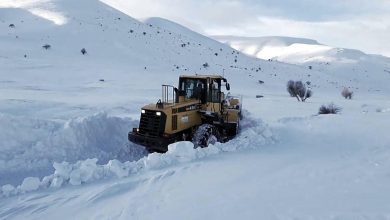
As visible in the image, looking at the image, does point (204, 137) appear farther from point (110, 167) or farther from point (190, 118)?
point (110, 167)

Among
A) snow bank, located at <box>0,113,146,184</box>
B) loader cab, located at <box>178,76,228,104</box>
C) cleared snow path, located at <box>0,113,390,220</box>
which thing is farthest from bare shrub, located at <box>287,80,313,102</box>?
cleared snow path, located at <box>0,113,390,220</box>

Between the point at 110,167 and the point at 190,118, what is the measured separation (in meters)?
3.91

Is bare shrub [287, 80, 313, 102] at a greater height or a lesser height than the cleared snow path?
greater

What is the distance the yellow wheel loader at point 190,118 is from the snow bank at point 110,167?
3.77 feet

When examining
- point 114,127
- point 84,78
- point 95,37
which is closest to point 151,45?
point 95,37

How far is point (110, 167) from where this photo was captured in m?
8.63

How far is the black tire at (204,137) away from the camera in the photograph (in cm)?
1147

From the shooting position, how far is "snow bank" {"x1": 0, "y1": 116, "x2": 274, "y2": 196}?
7.89 metres

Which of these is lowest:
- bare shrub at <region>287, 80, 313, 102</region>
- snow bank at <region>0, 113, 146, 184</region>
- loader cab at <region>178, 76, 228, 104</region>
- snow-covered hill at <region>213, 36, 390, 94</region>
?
snow bank at <region>0, 113, 146, 184</region>

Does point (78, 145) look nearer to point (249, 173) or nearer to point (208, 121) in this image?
point (208, 121)

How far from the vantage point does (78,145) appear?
1204 centimetres

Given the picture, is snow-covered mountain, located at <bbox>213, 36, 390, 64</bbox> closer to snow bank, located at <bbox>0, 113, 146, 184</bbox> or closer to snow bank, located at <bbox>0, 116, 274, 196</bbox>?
snow bank, located at <bbox>0, 113, 146, 184</bbox>

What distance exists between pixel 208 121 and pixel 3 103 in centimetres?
893

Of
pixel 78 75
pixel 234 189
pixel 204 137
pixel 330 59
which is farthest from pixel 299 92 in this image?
pixel 330 59
